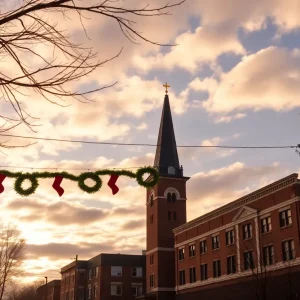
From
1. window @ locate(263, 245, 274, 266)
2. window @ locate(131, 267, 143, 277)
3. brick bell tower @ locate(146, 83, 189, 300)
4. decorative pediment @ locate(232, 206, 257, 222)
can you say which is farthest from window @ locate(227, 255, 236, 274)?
window @ locate(131, 267, 143, 277)

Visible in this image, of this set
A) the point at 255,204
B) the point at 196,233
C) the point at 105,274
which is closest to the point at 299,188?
the point at 255,204

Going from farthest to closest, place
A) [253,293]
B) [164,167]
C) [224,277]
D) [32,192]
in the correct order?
[164,167]
[224,277]
[253,293]
[32,192]

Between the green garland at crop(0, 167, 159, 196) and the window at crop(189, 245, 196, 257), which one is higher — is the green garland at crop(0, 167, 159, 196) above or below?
below

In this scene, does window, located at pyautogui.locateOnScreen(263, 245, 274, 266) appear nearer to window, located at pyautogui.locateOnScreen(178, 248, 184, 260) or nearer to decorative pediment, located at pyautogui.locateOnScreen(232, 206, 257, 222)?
decorative pediment, located at pyautogui.locateOnScreen(232, 206, 257, 222)

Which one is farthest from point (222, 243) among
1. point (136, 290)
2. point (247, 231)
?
point (136, 290)

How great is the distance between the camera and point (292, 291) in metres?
35.7

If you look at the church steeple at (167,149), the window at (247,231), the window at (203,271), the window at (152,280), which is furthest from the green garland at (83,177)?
the church steeple at (167,149)

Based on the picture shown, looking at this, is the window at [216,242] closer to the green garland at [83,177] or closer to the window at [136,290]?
the window at [136,290]

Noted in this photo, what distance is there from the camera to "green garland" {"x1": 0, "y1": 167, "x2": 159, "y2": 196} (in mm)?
10500

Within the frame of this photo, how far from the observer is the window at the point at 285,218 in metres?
38.5

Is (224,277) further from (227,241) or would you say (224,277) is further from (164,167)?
(164,167)

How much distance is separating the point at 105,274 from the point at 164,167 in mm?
19687

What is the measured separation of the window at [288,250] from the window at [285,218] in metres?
1.44

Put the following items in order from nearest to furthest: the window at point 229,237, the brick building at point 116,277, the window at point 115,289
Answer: the window at point 229,237
the window at point 115,289
the brick building at point 116,277
